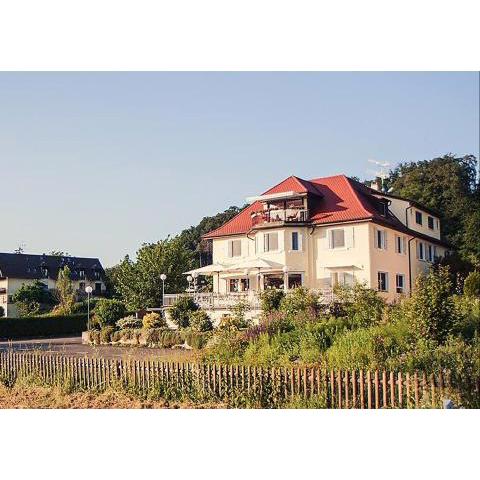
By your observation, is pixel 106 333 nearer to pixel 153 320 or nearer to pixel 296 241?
pixel 153 320

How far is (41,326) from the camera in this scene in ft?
31.0

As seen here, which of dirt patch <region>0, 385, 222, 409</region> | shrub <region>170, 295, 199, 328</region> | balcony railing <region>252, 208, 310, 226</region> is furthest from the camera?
shrub <region>170, 295, 199, 328</region>

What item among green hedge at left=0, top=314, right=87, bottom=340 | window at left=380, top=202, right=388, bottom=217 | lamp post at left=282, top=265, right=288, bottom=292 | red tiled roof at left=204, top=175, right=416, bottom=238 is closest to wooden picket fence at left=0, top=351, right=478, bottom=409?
green hedge at left=0, top=314, right=87, bottom=340

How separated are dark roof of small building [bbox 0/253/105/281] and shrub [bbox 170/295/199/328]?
3.65ft

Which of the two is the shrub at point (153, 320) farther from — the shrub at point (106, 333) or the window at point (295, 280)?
the window at point (295, 280)

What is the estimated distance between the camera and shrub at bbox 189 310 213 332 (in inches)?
346

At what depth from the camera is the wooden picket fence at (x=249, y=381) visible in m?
6.41

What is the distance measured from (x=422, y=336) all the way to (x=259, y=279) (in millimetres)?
2288

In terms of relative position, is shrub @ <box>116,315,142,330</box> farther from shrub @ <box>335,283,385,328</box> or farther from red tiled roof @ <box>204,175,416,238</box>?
shrub @ <box>335,283,385,328</box>

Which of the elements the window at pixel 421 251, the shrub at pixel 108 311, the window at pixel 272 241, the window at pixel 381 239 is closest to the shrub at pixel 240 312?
the window at pixel 272 241

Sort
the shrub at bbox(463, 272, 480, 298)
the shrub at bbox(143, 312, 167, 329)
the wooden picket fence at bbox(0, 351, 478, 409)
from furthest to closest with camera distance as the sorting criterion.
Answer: the shrub at bbox(143, 312, 167, 329) → the shrub at bbox(463, 272, 480, 298) → the wooden picket fence at bbox(0, 351, 478, 409)

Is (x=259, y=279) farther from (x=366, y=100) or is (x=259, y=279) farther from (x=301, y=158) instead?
(x=366, y=100)
